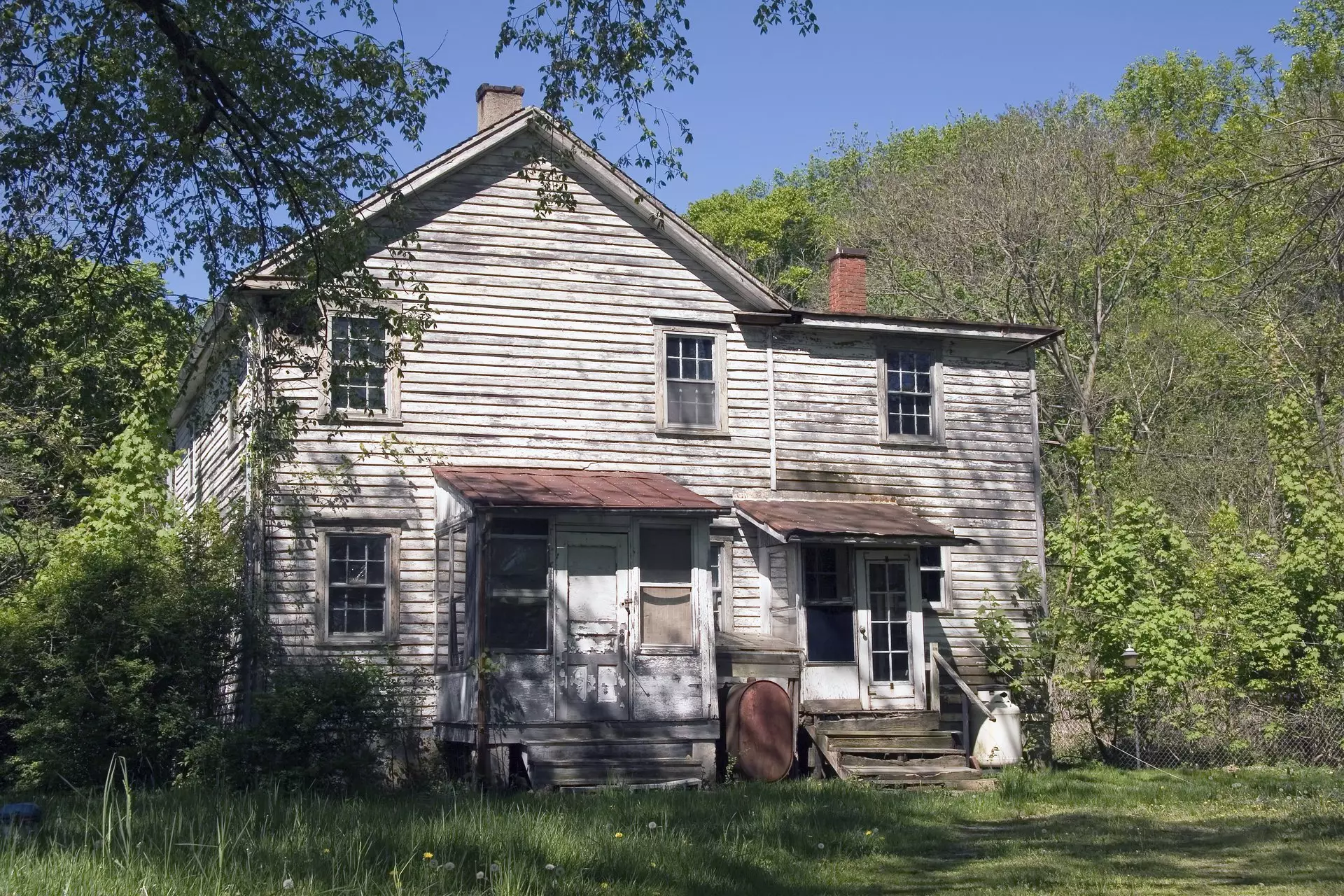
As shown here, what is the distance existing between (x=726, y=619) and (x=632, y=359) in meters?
4.02

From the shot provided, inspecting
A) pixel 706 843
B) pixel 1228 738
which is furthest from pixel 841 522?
pixel 706 843

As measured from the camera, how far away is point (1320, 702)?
64.3 feet

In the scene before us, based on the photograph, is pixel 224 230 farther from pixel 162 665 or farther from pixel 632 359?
pixel 632 359

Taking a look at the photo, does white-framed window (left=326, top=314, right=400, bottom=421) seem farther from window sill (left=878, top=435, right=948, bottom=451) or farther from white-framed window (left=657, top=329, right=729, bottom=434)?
window sill (left=878, top=435, right=948, bottom=451)

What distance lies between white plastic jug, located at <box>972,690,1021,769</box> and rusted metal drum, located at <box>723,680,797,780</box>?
3490 mm

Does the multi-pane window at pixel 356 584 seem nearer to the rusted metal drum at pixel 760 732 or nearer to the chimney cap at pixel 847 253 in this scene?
the rusted metal drum at pixel 760 732

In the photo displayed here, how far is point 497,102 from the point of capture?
72.1 ft

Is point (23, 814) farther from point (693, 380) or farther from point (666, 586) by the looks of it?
point (693, 380)

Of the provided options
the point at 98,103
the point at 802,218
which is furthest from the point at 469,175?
the point at 802,218

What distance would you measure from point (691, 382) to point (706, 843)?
10.9 m

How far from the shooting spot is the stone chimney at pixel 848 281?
2362cm

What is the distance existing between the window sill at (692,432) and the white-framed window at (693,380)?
10mm

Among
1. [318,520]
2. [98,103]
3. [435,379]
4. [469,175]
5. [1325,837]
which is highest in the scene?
[469,175]

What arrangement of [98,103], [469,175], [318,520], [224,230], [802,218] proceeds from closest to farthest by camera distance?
1. [98,103]
2. [224,230]
3. [318,520]
4. [469,175]
5. [802,218]
